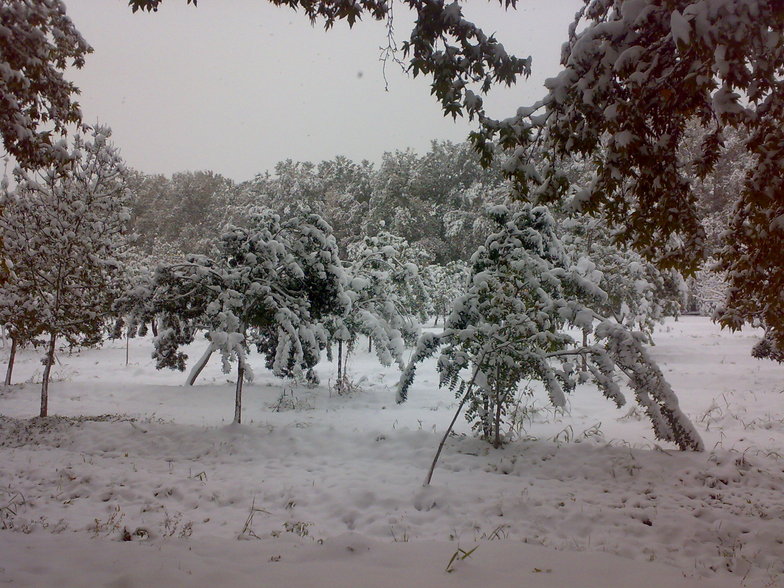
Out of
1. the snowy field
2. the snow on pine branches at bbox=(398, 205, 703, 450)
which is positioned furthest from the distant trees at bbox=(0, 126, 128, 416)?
the snow on pine branches at bbox=(398, 205, 703, 450)

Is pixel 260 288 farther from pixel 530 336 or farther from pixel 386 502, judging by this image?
pixel 530 336

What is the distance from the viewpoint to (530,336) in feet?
20.6

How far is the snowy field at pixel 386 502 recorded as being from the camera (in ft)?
10.9

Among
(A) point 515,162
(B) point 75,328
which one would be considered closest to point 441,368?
(A) point 515,162

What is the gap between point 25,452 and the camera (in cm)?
700

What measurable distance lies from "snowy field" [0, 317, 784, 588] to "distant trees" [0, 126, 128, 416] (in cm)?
238

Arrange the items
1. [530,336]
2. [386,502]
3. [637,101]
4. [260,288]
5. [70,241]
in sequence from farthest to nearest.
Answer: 1. [70,241]
2. [260,288]
3. [530,336]
4. [386,502]
5. [637,101]

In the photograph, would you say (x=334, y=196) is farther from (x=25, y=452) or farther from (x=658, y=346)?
(x=25, y=452)

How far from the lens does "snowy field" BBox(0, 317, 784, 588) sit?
10.9 feet

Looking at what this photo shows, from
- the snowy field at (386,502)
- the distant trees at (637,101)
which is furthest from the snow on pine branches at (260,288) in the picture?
the distant trees at (637,101)

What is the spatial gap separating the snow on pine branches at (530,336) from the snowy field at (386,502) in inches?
34.6

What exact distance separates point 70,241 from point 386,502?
8.98 meters

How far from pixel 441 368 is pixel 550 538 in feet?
8.43

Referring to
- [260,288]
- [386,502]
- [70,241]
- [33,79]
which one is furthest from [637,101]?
[70,241]
